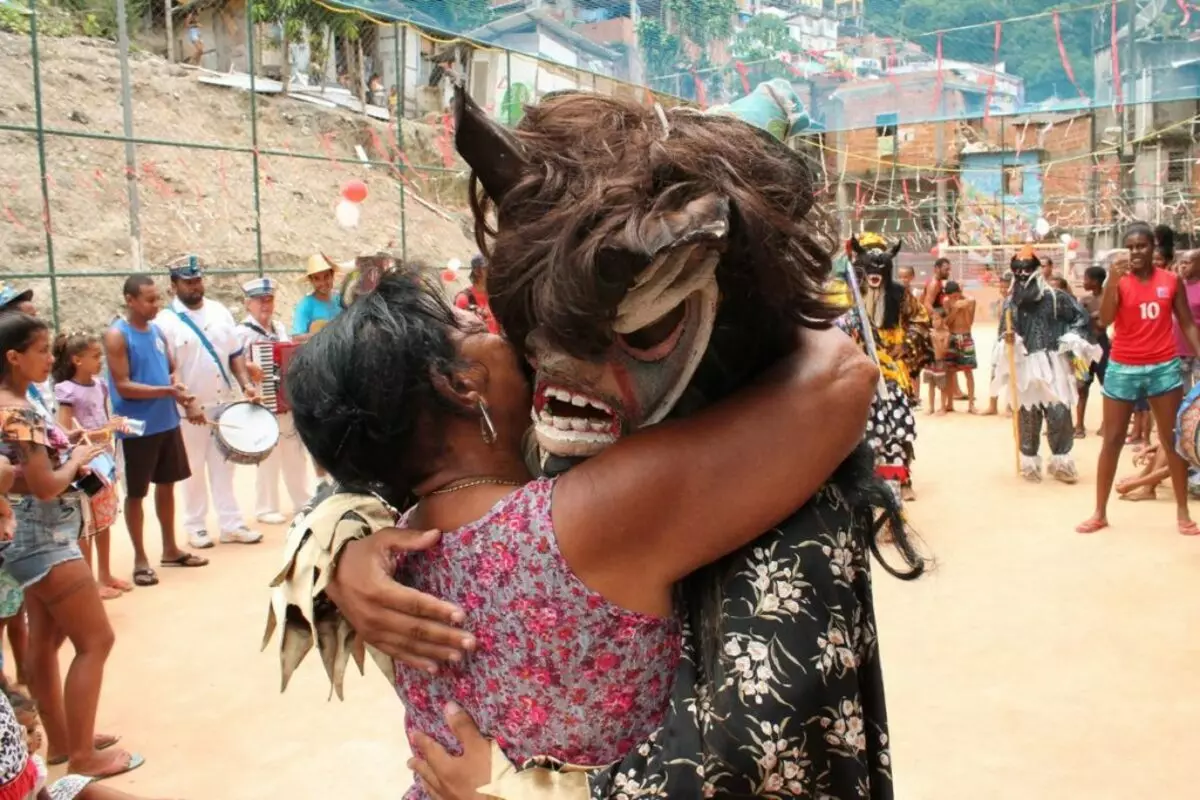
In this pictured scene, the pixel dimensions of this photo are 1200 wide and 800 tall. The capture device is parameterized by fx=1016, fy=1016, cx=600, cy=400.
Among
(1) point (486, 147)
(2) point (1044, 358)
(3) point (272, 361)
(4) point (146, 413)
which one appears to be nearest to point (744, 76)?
(2) point (1044, 358)

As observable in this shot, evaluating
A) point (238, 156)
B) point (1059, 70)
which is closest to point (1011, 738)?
point (1059, 70)

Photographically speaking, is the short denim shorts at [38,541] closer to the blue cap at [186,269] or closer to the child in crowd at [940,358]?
the blue cap at [186,269]

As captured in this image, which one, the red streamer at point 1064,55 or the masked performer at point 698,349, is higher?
the red streamer at point 1064,55

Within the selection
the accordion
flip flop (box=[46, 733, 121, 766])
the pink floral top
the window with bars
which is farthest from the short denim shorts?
the window with bars

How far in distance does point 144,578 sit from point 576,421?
18.0ft

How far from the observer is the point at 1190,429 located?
5020 millimetres

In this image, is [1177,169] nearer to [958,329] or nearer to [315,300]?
[958,329]

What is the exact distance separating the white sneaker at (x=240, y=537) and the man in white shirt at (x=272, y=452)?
0.51 metres

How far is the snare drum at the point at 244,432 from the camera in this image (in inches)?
253

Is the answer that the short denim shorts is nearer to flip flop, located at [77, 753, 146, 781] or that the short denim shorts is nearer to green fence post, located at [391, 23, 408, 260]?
flip flop, located at [77, 753, 146, 781]

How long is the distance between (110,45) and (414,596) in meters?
23.9

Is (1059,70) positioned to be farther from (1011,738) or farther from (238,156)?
(238,156)

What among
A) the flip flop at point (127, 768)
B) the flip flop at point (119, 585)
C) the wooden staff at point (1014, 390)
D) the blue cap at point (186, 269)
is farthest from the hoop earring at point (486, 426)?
the wooden staff at point (1014, 390)

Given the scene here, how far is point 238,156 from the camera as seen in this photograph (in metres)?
19.2
